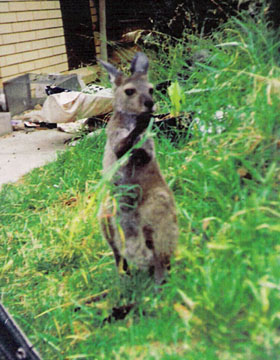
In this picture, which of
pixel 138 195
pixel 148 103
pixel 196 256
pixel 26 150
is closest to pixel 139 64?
pixel 148 103

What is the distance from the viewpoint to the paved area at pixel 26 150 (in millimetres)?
5625

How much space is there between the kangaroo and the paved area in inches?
121

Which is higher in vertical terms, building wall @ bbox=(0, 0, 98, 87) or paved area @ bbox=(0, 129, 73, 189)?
building wall @ bbox=(0, 0, 98, 87)

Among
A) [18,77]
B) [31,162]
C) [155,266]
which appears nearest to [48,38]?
[18,77]

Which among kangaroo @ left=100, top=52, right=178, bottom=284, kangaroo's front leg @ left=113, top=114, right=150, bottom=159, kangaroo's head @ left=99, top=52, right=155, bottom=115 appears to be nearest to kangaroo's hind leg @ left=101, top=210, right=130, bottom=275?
kangaroo @ left=100, top=52, right=178, bottom=284

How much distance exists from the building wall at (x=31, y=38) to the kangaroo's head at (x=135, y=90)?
6.75m

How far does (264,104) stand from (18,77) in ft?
22.4

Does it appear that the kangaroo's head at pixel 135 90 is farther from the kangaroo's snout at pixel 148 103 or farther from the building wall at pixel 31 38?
the building wall at pixel 31 38

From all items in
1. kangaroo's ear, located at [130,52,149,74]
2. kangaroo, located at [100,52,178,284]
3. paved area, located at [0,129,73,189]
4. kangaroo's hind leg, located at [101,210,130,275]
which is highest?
kangaroo's ear, located at [130,52,149,74]

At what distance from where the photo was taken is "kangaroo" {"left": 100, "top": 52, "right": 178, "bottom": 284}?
7.86 ft

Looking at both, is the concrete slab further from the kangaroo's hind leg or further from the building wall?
the kangaroo's hind leg

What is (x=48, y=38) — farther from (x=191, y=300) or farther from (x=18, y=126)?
(x=191, y=300)

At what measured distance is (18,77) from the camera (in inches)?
339

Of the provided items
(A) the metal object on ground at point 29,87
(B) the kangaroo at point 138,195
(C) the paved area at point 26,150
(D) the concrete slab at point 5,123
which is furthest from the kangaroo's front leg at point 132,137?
(A) the metal object on ground at point 29,87
